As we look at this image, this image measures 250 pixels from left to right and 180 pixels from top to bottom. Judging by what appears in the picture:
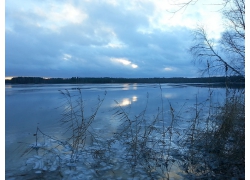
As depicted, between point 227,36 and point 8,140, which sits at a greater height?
Result: point 227,36

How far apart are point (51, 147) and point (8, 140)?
4.65ft

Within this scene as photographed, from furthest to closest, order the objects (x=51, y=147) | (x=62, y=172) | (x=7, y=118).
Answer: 1. (x=7, y=118)
2. (x=51, y=147)
3. (x=62, y=172)

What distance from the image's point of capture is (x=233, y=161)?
Result: 415cm

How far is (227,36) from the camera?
9180 mm

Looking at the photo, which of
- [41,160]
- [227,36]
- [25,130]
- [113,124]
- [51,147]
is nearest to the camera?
[41,160]

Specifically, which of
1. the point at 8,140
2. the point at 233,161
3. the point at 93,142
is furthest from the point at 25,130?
the point at 233,161

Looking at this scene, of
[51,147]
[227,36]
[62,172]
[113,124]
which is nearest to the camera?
[62,172]

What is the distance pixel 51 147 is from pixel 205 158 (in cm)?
396

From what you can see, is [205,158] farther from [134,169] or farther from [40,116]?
[40,116]

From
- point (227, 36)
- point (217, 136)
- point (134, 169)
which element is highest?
point (227, 36)

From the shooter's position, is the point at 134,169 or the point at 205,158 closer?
the point at 134,169

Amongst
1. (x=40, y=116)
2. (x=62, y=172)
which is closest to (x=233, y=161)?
(x=62, y=172)

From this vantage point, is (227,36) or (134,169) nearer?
(134,169)

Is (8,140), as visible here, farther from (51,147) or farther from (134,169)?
Answer: (134,169)
